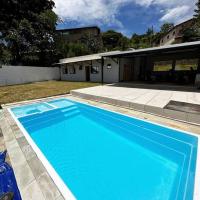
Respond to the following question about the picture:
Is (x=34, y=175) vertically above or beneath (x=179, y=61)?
beneath

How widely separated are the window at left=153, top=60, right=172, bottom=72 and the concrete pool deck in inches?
387

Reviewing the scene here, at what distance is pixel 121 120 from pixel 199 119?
2441 millimetres

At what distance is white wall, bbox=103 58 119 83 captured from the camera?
1356cm

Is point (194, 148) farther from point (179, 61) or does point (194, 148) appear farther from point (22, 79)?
point (22, 79)

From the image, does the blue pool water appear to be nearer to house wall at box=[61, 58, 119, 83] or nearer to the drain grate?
the drain grate

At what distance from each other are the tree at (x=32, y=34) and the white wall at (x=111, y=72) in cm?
1113

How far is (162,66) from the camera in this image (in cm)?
1327

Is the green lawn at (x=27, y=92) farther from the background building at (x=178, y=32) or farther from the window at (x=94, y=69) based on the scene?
the background building at (x=178, y=32)

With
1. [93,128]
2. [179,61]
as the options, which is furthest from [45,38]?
[93,128]

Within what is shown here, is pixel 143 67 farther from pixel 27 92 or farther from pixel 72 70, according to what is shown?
pixel 27 92

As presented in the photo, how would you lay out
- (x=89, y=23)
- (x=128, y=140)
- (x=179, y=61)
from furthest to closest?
(x=89, y=23) < (x=179, y=61) < (x=128, y=140)

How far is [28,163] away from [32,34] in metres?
20.2

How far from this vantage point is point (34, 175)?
2275 millimetres

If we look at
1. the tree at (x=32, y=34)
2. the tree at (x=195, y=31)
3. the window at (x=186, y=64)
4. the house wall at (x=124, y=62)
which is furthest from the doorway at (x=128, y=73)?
the tree at (x=195, y=31)
